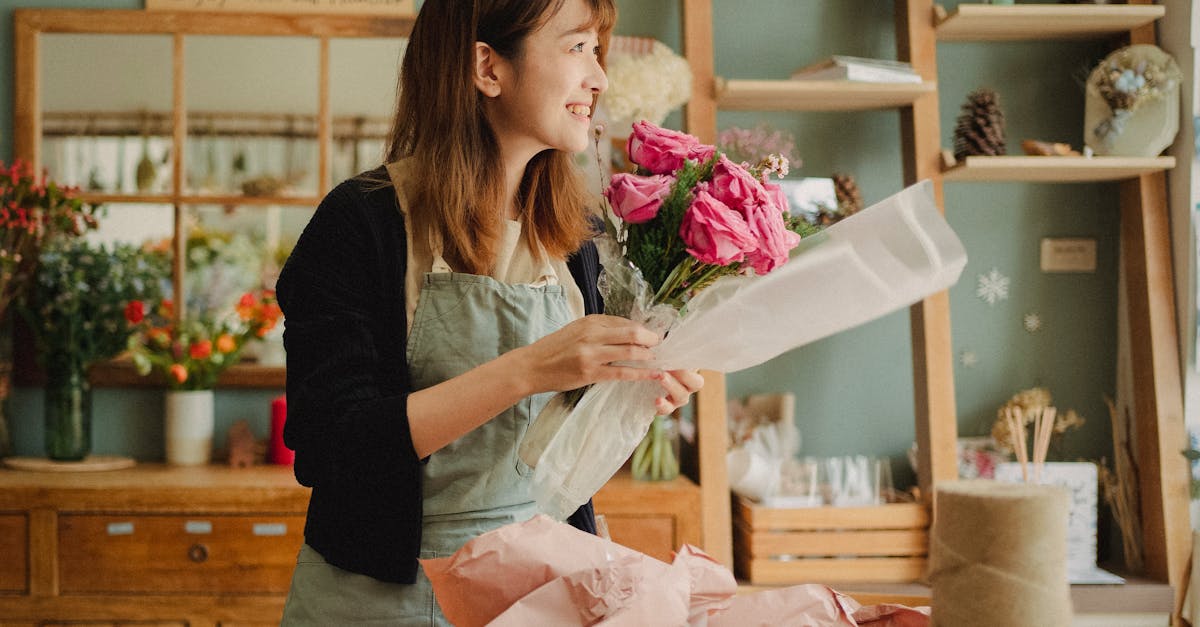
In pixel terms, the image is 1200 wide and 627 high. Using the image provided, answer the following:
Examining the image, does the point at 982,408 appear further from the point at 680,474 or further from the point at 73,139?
the point at 73,139

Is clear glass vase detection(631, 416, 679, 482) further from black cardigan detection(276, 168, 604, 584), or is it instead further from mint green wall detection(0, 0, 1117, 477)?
black cardigan detection(276, 168, 604, 584)

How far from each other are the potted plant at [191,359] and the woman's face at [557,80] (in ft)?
5.95

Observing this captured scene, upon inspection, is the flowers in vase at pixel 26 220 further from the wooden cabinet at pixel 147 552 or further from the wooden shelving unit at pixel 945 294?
the wooden shelving unit at pixel 945 294

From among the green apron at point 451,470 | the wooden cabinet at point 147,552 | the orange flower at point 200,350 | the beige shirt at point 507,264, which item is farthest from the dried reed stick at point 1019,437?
the orange flower at point 200,350

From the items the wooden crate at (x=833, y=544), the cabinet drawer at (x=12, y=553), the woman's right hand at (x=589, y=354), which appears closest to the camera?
the woman's right hand at (x=589, y=354)

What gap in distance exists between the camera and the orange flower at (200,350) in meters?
2.97

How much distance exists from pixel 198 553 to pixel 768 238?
2.07 meters

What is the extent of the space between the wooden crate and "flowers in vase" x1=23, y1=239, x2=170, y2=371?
1.87 meters

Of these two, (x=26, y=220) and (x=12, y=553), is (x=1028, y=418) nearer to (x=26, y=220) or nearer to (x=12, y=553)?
(x=12, y=553)

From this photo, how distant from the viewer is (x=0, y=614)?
8.47 ft

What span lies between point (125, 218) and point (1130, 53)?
301 centimetres

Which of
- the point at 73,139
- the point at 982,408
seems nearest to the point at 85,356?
the point at 73,139

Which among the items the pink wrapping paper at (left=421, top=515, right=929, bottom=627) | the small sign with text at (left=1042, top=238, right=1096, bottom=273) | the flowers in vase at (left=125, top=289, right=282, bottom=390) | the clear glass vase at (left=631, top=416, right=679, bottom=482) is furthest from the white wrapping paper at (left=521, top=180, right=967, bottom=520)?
the small sign with text at (left=1042, top=238, right=1096, bottom=273)

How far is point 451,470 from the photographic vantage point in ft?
4.58
